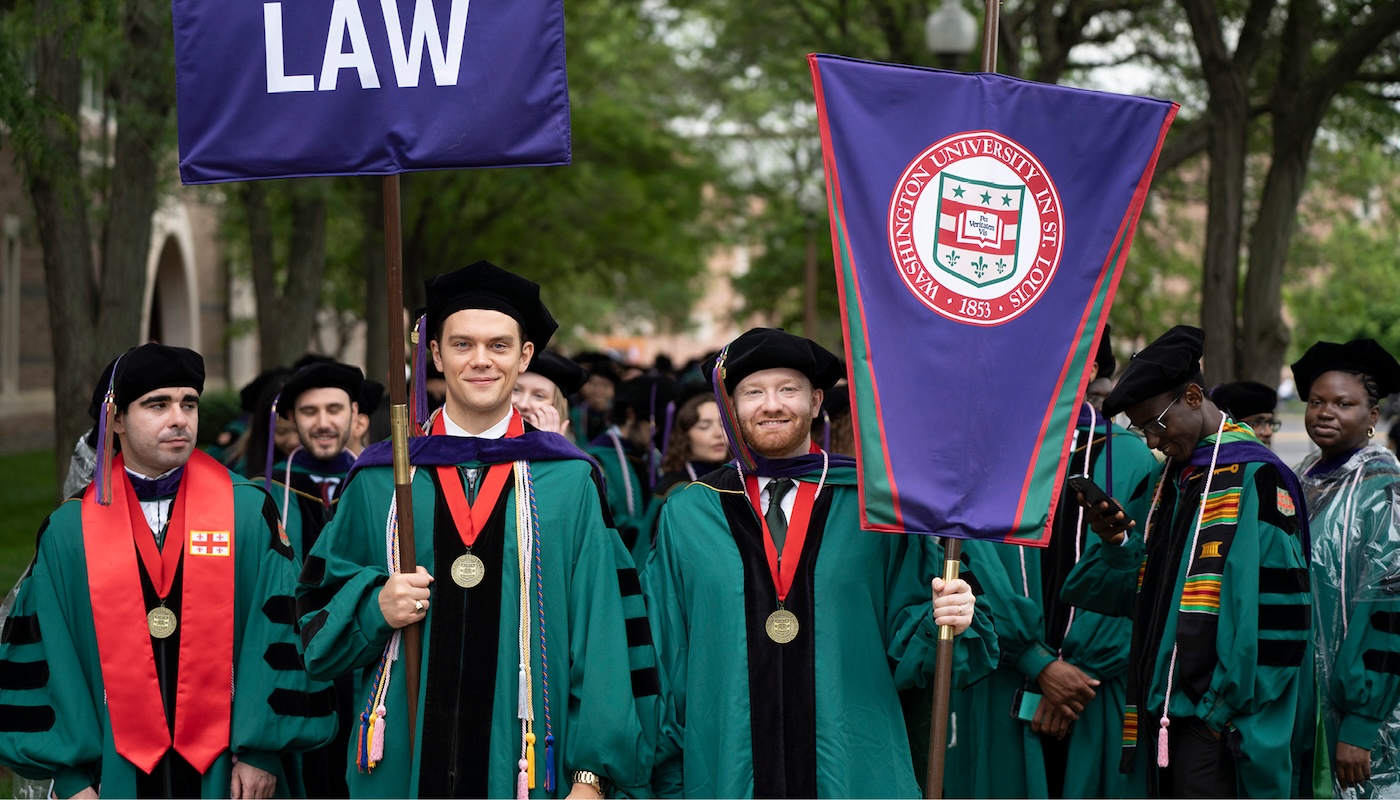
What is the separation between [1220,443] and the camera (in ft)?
16.2

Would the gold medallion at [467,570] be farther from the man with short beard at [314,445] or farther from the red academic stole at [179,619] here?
the man with short beard at [314,445]

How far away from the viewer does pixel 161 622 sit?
14.8 ft

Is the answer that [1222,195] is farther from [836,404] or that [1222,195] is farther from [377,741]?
Result: [377,741]

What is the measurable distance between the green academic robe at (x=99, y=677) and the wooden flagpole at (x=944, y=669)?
1946 millimetres

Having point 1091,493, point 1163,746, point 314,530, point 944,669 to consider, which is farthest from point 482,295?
point 314,530

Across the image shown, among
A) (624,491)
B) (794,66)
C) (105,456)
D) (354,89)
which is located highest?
(794,66)

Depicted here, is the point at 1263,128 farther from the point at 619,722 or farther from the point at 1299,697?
the point at 619,722

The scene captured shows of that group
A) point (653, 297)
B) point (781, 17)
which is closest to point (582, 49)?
point (781, 17)

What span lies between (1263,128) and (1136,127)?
14.4m

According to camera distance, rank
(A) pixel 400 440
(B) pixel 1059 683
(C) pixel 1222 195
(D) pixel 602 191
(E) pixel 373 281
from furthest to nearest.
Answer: (D) pixel 602 191 < (E) pixel 373 281 < (C) pixel 1222 195 < (B) pixel 1059 683 < (A) pixel 400 440

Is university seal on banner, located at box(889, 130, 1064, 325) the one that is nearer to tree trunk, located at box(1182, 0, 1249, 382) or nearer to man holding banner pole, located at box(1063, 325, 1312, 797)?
man holding banner pole, located at box(1063, 325, 1312, 797)

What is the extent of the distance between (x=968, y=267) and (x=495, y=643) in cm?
158

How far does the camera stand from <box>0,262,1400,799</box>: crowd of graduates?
390cm

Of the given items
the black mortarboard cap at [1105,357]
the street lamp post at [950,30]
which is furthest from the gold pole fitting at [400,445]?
the street lamp post at [950,30]
